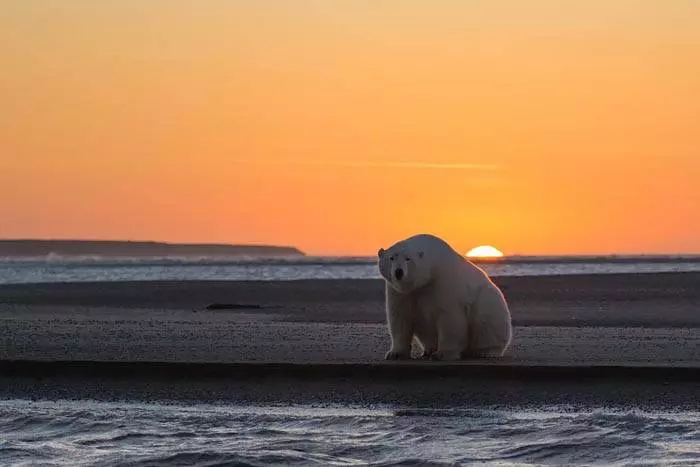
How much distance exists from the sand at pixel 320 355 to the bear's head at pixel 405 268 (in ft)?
2.94

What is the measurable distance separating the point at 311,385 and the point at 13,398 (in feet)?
9.18

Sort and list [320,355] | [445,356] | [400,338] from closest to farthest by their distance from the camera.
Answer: [445,356] → [400,338] → [320,355]

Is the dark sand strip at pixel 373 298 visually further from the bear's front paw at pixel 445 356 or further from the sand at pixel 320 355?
the bear's front paw at pixel 445 356

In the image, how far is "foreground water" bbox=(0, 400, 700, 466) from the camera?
758 centimetres

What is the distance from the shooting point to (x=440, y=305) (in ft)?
39.9

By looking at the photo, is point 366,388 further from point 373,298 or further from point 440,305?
point 373,298

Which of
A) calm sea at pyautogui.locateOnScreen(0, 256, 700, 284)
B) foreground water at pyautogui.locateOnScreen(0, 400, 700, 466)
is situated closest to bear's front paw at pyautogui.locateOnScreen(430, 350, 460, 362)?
foreground water at pyautogui.locateOnScreen(0, 400, 700, 466)

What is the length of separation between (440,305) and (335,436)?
159 inches

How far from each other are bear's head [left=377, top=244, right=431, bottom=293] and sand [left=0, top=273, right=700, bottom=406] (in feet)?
2.94

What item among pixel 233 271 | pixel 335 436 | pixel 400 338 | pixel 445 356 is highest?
pixel 233 271

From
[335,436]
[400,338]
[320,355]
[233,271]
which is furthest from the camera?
[233,271]

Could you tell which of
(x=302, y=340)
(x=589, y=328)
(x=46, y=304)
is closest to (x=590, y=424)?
(x=302, y=340)

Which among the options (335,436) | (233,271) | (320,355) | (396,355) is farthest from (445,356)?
(233,271)

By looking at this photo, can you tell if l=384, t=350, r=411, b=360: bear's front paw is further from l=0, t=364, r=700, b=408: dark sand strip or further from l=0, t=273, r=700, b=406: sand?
l=0, t=364, r=700, b=408: dark sand strip
